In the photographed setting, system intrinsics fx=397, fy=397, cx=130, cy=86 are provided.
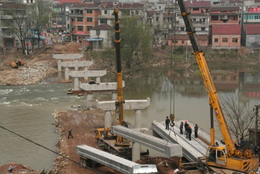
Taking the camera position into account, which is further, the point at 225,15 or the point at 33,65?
the point at 225,15

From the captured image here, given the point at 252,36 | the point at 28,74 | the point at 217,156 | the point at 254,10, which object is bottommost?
the point at 28,74

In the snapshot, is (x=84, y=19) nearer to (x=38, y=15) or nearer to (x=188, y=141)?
(x=38, y=15)

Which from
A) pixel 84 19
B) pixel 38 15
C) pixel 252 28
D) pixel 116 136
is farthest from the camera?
pixel 84 19

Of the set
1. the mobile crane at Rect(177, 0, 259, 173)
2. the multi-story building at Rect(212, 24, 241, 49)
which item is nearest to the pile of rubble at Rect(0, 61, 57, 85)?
the multi-story building at Rect(212, 24, 241, 49)

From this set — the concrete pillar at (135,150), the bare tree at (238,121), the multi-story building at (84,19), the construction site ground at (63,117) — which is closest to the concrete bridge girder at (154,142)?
the concrete pillar at (135,150)

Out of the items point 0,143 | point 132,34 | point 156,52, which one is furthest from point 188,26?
point 156,52

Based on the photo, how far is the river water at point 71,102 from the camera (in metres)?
23.3

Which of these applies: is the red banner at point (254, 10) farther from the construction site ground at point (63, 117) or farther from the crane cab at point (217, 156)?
the crane cab at point (217, 156)

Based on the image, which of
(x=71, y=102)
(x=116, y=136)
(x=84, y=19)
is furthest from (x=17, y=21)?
(x=116, y=136)

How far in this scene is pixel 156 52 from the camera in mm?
59812

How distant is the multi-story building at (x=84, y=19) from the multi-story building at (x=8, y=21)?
9976mm

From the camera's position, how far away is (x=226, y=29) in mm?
61156

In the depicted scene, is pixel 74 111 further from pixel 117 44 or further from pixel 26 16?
A: pixel 26 16

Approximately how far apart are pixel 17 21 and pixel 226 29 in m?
31.0
